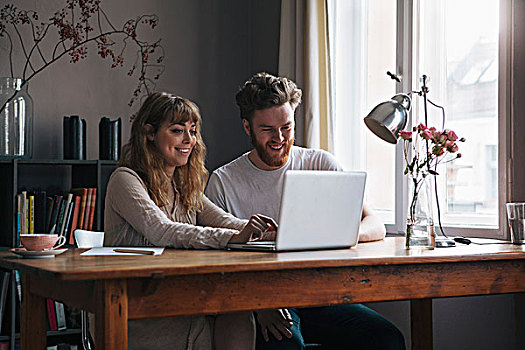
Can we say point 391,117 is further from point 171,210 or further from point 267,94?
point 171,210

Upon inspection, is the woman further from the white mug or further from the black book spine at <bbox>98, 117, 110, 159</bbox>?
the black book spine at <bbox>98, 117, 110, 159</bbox>

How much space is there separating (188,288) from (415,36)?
1.93 metres

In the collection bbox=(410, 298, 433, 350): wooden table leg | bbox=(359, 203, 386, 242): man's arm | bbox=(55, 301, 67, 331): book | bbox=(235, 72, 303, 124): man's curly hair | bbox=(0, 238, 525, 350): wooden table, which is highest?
bbox=(235, 72, 303, 124): man's curly hair

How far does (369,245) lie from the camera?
7.11ft

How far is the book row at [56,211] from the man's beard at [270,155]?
1.11 m

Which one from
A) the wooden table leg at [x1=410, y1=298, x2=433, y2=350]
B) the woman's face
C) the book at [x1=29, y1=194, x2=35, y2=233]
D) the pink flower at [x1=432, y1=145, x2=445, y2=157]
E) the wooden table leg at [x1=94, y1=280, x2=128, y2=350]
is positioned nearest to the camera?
the wooden table leg at [x1=94, y1=280, x2=128, y2=350]

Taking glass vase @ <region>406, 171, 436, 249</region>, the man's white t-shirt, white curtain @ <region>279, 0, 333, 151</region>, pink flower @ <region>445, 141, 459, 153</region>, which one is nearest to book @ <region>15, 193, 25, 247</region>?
the man's white t-shirt

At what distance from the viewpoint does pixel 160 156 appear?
2.34m

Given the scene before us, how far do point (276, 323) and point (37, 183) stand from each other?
1.83 metres

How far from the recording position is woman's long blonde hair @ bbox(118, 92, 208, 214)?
229cm

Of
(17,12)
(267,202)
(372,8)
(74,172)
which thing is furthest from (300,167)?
(17,12)

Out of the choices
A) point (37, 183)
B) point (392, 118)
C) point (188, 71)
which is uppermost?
point (188, 71)

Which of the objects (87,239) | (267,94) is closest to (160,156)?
(87,239)

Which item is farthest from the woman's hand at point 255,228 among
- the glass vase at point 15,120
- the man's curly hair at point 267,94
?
the glass vase at point 15,120
